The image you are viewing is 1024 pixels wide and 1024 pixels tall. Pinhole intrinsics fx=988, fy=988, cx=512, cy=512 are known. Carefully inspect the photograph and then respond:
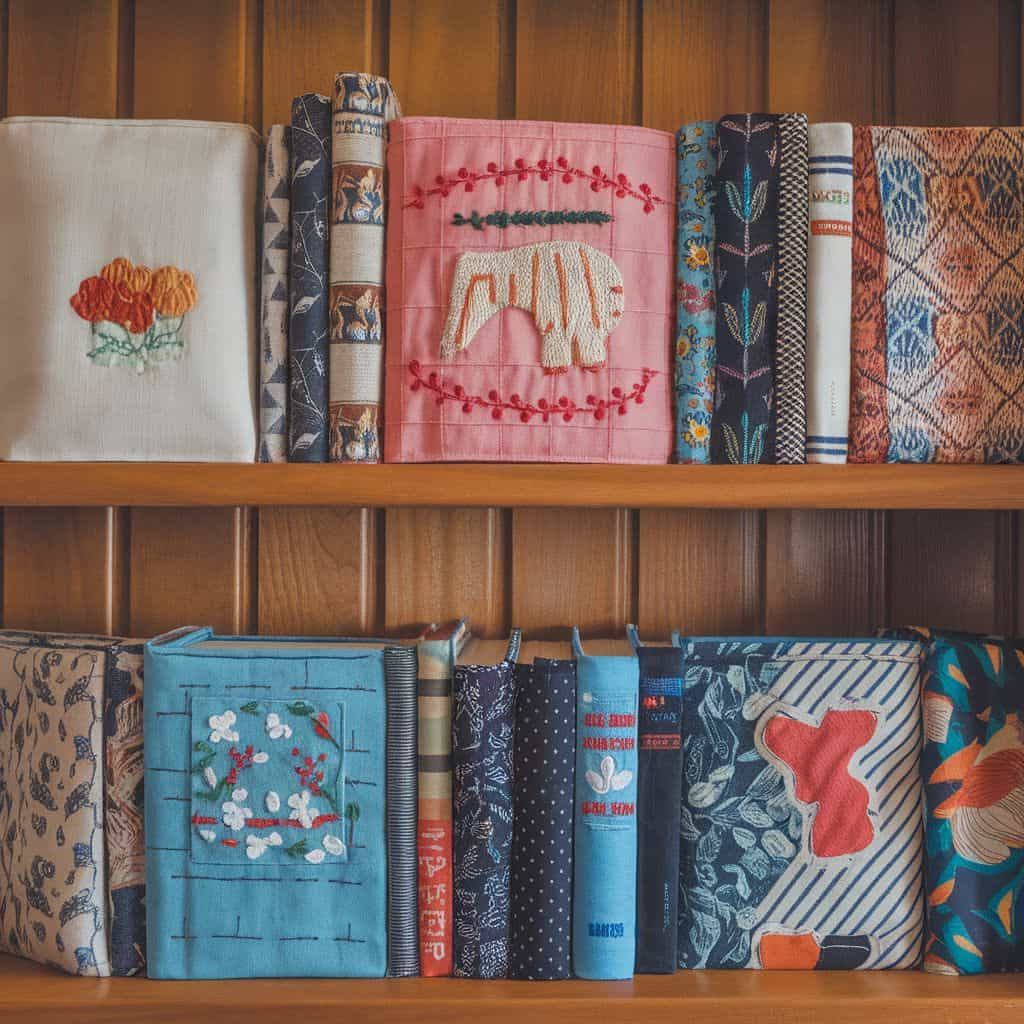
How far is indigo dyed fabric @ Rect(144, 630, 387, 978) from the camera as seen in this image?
0.78m

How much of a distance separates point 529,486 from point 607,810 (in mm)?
263

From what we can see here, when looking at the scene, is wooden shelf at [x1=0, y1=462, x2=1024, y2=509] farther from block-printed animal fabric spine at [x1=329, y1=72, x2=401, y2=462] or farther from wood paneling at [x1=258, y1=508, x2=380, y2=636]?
wood paneling at [x1=258, y1=508, x2=380, y2=636]

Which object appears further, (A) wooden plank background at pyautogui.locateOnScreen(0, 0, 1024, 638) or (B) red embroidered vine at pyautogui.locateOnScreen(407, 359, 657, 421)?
(A) wooden plank background at pyautogui.locateOnScreen(0, 0, 1024, 638)

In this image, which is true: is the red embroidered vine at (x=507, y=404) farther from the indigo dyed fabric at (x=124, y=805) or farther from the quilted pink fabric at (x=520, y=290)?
the indigo dyed fabric at (x=124, y=805)

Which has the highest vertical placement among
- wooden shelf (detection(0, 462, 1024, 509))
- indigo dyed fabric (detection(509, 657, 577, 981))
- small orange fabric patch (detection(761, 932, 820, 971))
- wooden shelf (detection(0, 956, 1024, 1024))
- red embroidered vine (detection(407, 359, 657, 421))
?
red embroidered vine (detection(407, 359, 657, 421))

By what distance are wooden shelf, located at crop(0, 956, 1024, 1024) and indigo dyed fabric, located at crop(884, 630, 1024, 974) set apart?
3cm

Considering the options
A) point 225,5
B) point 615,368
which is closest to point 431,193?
point 615,368

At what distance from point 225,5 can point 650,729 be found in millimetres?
794

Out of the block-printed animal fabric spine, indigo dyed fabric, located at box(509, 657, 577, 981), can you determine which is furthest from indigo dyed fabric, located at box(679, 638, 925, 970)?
the block-printed animal fabric spine

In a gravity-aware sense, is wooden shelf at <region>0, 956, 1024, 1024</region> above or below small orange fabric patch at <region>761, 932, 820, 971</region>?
below

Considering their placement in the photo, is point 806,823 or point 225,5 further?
point 225,5

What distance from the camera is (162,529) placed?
98cm

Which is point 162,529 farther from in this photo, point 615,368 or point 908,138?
point 908,138

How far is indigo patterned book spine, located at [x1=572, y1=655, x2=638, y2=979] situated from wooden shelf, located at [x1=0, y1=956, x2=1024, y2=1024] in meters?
0.03
